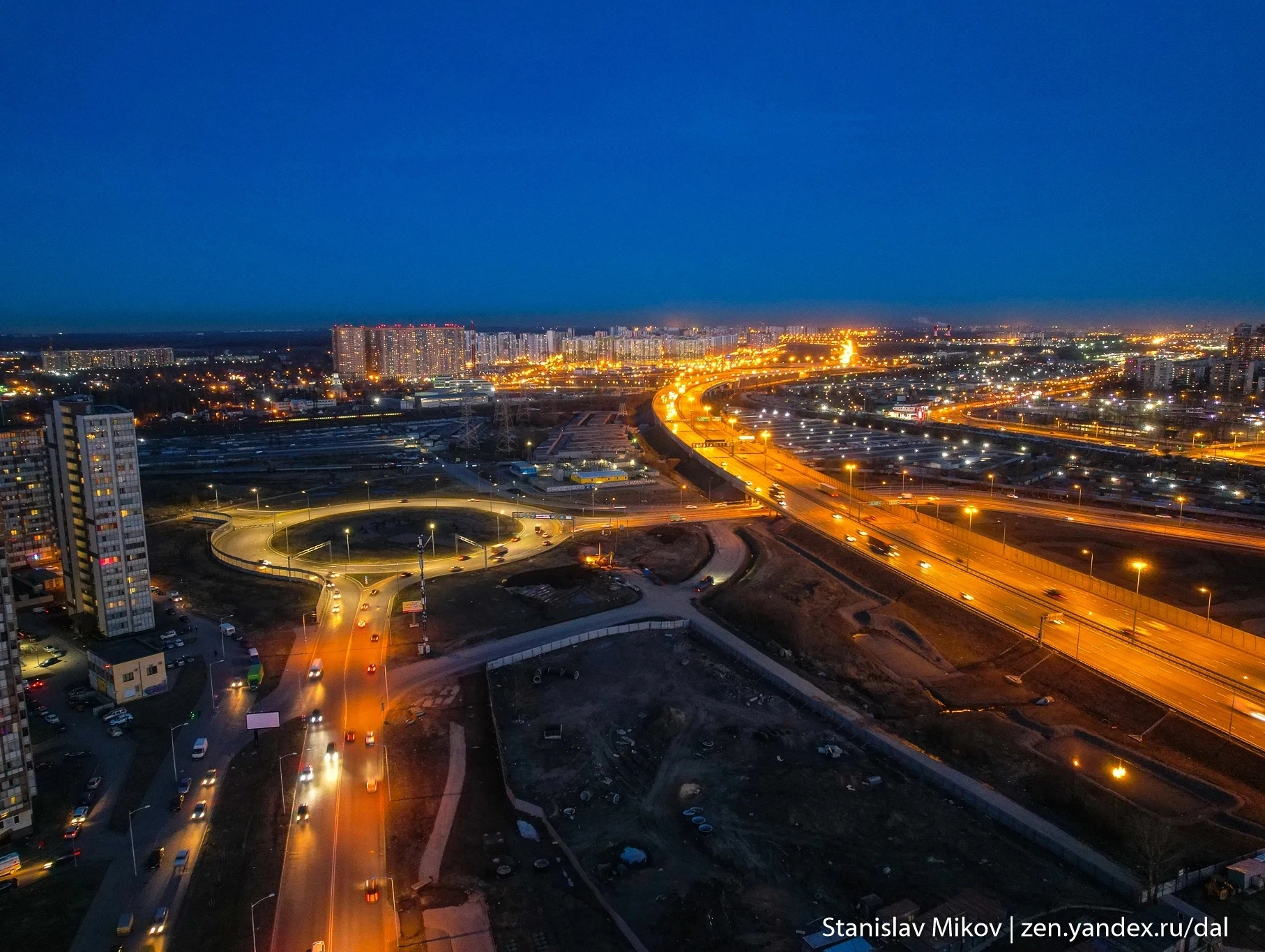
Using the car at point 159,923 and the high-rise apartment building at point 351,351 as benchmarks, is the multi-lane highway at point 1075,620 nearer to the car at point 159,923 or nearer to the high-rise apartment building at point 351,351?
the car at point 159,923

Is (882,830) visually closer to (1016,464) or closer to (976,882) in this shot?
(976,882)

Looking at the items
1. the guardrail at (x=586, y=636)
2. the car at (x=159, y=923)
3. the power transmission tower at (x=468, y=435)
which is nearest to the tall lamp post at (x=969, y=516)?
the guardrail at (x=586, y=636)

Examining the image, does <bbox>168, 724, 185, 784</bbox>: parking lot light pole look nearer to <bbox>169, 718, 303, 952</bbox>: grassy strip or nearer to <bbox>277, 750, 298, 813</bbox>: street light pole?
<bbox>169, 718, 303, 952</bbox>: grassy strip

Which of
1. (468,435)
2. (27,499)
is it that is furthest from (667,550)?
(468,435)

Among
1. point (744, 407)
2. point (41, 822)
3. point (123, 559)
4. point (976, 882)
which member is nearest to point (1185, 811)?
point (976, 882)

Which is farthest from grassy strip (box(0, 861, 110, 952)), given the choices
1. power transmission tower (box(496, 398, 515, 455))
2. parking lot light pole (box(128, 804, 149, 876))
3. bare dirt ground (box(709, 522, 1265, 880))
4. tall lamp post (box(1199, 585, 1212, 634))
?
power transmission tower (box(496, 398, 515, 455))

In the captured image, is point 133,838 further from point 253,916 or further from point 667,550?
point 667,550
